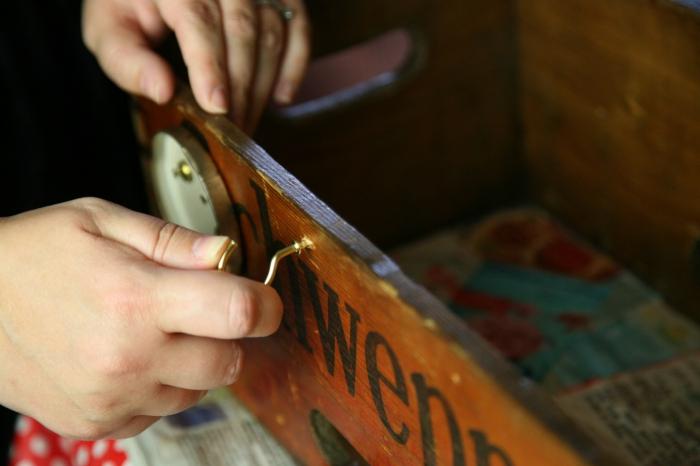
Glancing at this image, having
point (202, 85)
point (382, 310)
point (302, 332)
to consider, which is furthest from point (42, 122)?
point (382, 310)

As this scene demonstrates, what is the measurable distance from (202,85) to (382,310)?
24 centimetres

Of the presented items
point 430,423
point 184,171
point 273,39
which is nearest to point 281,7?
point 273,39

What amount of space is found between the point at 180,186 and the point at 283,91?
0.11 m

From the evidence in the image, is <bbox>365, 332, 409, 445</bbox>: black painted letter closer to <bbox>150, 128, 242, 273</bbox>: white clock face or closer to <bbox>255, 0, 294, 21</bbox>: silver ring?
<bbox>150, 128, 242, 273</bbox>: white clock face

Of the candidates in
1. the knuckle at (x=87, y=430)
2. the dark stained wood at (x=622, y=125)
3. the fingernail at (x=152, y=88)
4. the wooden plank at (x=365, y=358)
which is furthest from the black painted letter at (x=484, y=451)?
the dark stained wood at (x=622, y=125)

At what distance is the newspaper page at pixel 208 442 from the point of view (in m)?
0.66

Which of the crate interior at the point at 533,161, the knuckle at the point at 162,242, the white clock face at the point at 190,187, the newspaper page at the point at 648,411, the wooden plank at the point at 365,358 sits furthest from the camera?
the crate interior at the point at 533,161

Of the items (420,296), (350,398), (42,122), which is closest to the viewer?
(420,296)

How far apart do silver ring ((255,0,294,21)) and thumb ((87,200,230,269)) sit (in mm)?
248

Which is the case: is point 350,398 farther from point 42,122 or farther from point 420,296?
point 42,122

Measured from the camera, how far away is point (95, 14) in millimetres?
686

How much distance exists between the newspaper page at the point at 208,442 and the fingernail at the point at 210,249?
0.24 metres

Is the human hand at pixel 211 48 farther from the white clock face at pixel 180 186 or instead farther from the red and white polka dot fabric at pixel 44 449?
the red and white polka dot fabric at pixel 44 449

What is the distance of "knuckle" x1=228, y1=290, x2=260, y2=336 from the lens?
0.45m
